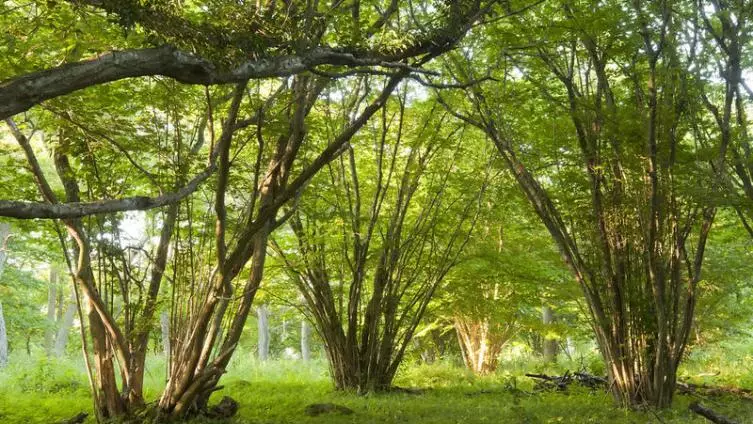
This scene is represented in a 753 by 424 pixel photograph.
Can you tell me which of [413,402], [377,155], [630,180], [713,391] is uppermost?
[377,155]

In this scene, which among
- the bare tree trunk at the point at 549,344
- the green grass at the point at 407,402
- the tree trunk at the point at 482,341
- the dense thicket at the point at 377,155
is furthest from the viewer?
the bare tree trunk at the point at 549,344

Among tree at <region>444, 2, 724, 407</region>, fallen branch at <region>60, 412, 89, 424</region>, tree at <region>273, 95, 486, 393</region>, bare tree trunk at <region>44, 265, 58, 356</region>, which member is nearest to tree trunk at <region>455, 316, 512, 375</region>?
tree at <region>273, 95, 486, 393</region>

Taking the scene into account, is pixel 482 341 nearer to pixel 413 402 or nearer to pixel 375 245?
pixel 375 245

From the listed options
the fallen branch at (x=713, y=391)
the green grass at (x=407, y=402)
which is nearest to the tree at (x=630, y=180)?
the green grass at (x=407, y=402)

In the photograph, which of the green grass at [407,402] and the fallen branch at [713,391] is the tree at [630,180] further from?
the fallen branch at [713,391]

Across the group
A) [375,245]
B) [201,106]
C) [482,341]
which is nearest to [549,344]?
[482,341]

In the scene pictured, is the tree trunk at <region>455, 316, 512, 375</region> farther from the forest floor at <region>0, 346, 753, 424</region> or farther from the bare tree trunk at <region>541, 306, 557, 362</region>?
the bare tree trunk at <region>541, 306, 557, 362</region>

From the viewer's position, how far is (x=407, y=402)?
580cm

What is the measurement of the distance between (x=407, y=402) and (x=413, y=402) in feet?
0.24

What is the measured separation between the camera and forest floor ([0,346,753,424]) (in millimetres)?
4754

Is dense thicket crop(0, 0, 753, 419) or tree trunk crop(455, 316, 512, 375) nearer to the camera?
dense thicket crop(0, 0, 753, 419)

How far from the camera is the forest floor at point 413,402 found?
4.75 m

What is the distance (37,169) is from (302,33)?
2.67m

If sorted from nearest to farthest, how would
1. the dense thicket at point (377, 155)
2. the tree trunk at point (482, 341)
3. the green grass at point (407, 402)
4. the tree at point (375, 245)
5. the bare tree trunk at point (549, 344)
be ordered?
the dense thicket at point (377, 155) < the green grass at point (407, 402) < the tree at point (375, 245) < the tree trunk at point (482, 341) < the bare tree trunk at point (549, 344)
